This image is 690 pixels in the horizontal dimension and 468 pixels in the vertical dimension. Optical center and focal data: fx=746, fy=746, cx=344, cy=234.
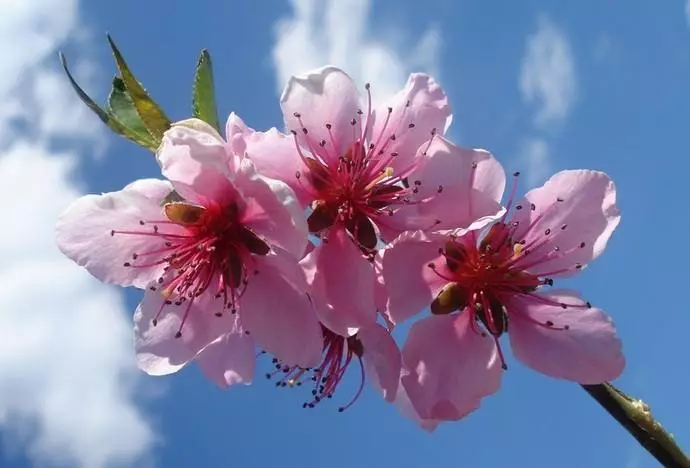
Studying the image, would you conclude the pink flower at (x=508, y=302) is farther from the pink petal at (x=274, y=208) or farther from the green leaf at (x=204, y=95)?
the green leaf at (x=204, y=95)

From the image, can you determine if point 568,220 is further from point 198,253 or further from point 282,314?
point 198,253

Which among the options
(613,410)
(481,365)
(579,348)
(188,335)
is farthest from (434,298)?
(188,335)

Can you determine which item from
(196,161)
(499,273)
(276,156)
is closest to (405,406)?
(499,273)

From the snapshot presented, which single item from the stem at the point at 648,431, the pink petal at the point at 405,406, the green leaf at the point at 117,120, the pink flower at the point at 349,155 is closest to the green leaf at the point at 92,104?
the green leaf at the point at 117,120

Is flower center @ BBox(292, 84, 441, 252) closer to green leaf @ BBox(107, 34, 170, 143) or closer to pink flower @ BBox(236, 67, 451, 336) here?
pink flower @ BBox(236, 67, 451, 336)

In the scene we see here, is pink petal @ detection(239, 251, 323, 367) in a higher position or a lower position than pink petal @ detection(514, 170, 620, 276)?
lower

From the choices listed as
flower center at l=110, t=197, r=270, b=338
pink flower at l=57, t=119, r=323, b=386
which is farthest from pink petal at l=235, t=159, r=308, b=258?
flower center at l=110, t=197, r=270, b=338

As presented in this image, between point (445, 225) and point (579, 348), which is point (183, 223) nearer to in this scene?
point (445, 225)
